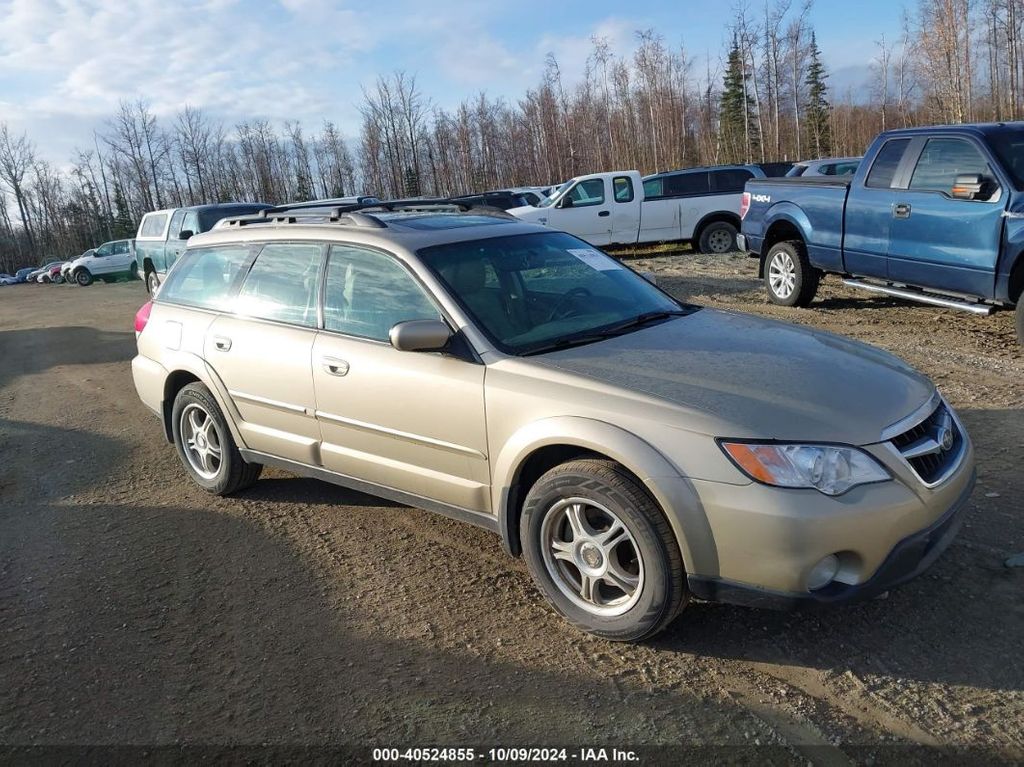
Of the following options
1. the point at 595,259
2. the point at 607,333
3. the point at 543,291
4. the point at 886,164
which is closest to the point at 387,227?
the point at 543,291

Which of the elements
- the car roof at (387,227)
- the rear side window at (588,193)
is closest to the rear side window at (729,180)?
the rear side window at (588,193)

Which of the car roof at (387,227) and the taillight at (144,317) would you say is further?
the taillight at (144,317)

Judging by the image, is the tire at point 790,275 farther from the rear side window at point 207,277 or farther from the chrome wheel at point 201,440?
the chrome wheel at point 201,440

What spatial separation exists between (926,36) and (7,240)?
8803cm

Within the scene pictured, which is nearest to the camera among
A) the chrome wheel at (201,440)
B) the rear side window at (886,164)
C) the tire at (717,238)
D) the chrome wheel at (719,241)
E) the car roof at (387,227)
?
the car roof at (387,227)

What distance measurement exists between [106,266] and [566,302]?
3487 cm

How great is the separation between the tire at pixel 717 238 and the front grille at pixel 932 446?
46.3 feet

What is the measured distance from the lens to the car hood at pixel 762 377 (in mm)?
2857

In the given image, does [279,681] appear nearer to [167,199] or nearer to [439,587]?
[439,587]

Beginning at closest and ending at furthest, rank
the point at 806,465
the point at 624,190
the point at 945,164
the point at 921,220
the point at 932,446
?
the point at 806,465
the point at 932,446
the point at 945,164
the point at 921,220
the point at 624,190

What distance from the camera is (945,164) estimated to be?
7375 mm

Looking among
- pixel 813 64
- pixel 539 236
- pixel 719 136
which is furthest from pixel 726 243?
pixel 813 64

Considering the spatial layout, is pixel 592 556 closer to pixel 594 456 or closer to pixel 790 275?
pixel 594 456

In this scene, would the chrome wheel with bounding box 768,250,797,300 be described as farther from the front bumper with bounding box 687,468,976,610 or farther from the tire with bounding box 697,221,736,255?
the tire with bounding box 697,221,736,255
